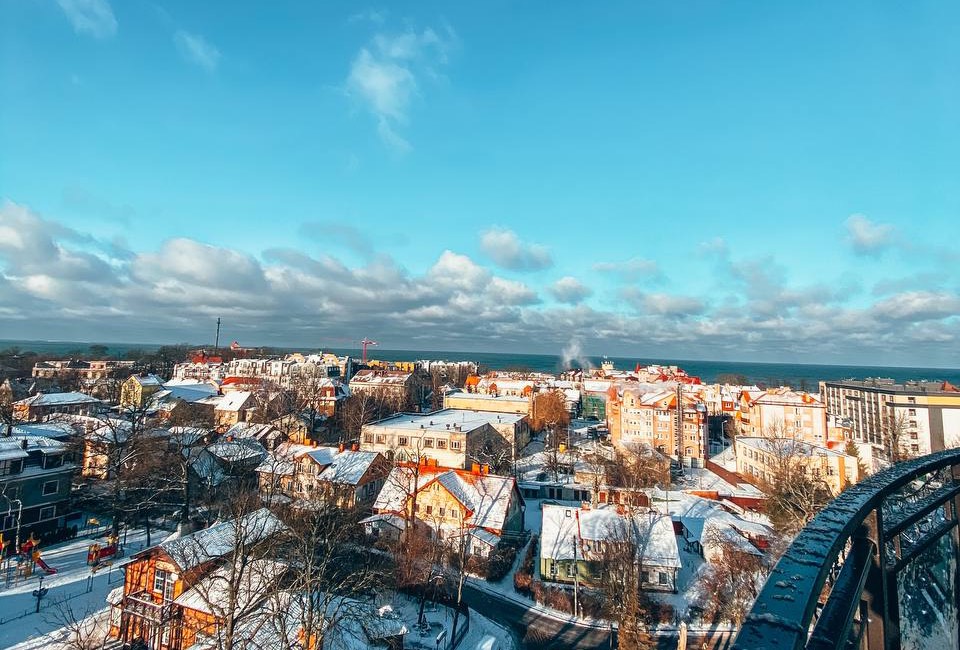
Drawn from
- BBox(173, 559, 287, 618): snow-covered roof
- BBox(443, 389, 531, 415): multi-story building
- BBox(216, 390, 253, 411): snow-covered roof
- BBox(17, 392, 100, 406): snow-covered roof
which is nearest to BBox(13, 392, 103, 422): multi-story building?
BBox(17, 392, 100, 406): snow-covered roof

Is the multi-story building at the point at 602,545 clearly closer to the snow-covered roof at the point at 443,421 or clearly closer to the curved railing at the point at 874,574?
the snow-covered roof at the point at 443,421

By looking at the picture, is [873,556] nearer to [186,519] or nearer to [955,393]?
[186,519]

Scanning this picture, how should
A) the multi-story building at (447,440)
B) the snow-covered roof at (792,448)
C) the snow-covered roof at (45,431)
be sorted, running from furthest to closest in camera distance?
the multi-story building at (447,440) < the snow-covered roof at (792,448) < the snow-covered roof at (45,431)

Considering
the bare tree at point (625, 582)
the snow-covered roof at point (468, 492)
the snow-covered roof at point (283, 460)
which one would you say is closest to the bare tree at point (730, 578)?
the bare tree at point (625, 582)

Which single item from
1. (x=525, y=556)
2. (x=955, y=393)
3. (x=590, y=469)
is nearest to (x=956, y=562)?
(x=525, y=556)

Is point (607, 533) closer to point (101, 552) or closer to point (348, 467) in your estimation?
point (348, 467)

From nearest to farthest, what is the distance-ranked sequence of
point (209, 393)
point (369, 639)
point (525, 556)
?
1. point (369, 639)
2. point (525, 556)
3. point (209, 393)

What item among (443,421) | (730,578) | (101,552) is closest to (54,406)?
(101,552)
